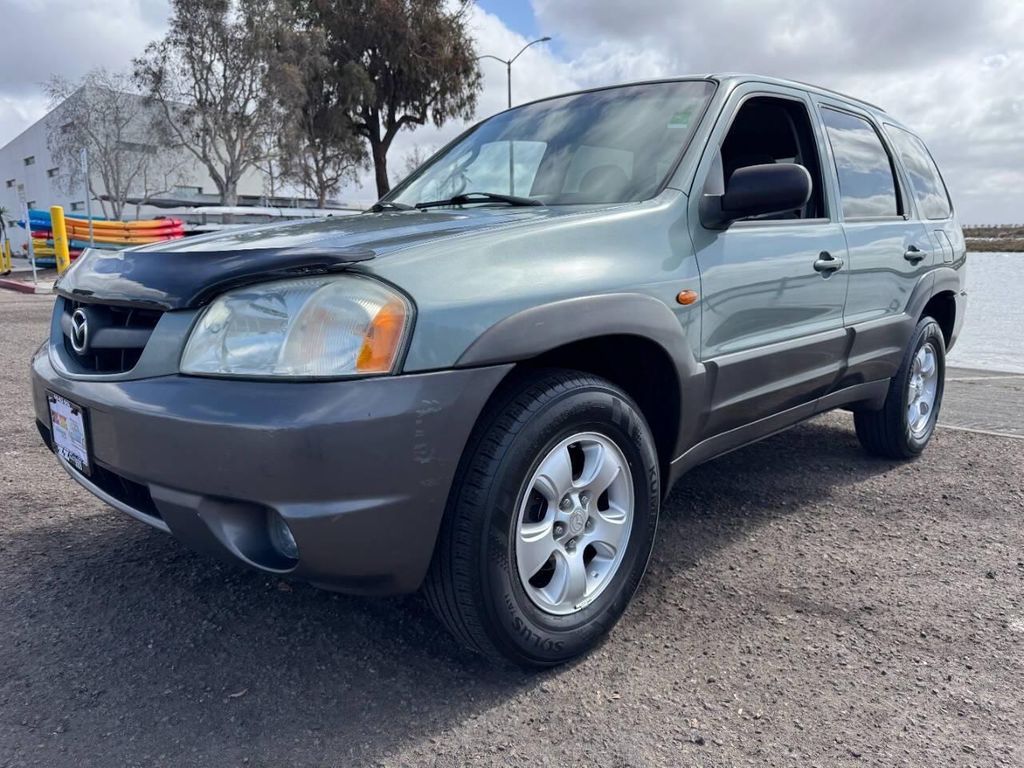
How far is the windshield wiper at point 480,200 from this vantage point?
2.79m

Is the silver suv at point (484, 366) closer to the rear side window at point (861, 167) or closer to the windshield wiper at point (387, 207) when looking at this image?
the windshield wiper at point (387, 207)

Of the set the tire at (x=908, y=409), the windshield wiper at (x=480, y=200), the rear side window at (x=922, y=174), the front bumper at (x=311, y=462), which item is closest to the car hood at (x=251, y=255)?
the windshield wiper at (x=480, y=200)

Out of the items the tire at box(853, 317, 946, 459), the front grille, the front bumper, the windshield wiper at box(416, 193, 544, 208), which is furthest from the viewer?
the tire at box(853, 317, 946, 459)

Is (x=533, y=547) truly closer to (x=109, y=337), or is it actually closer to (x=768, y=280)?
(x=109, y=337)

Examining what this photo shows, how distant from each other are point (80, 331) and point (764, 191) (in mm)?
2052

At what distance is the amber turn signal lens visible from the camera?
182 cm

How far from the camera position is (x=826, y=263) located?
3.17 metres

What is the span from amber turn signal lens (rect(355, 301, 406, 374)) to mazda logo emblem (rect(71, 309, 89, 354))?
3.05ft

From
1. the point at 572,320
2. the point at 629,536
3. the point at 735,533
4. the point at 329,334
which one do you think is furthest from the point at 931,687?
the point at 329,334

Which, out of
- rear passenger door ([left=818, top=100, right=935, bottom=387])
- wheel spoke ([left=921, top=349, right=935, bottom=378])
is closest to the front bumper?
rear passenger door ([left=818, top=100, right=935, bottom=387])

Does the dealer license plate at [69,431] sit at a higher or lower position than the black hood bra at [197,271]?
lower

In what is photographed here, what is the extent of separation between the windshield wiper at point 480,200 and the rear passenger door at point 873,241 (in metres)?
1.46

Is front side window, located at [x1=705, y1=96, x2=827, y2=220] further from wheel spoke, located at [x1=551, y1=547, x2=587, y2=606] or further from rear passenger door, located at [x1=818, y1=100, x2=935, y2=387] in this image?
wheel spoke, located at [x1=551, y1=547, x2=587, y2=606]

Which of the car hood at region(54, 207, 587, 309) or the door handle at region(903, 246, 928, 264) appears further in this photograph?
the door handle at region(903, 246, 928, 264)
